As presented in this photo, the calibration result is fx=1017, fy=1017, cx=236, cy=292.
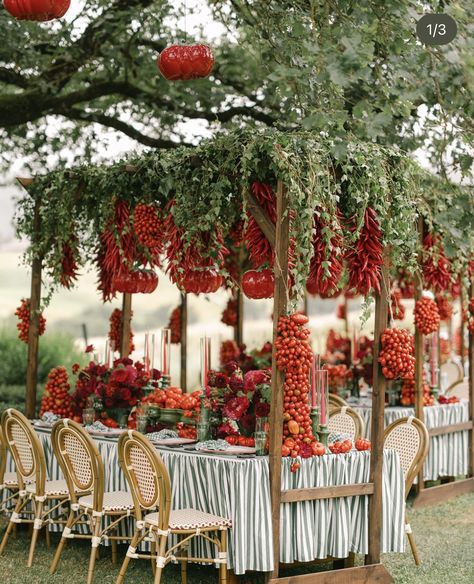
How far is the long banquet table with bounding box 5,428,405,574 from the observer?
217 inches

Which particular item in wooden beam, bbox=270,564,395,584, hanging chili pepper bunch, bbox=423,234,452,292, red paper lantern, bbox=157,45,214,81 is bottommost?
wooden beam, bbox=270,564,395,584

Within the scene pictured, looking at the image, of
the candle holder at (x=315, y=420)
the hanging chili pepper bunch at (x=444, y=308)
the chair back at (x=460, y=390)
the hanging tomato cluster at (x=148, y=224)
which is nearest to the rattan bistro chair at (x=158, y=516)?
the candle holder at (x=315, y=420)

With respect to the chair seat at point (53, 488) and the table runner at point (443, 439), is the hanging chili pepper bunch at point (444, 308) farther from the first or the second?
the chair seat at point (53, 488)

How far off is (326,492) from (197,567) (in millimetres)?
1081

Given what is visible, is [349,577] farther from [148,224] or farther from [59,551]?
[148,224]

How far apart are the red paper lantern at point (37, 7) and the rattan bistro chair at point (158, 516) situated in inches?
89.1

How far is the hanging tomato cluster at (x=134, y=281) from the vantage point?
7605 millimetres

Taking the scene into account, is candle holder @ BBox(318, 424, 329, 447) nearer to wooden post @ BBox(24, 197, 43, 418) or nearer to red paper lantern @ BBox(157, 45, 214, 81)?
red paper lantern @ BBox(157, 45, 214, 81)

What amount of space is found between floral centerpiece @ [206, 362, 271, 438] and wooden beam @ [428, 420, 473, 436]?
315 centimetres

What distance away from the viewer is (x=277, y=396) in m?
5.57

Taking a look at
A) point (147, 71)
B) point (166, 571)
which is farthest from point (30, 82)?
point (166, 571)

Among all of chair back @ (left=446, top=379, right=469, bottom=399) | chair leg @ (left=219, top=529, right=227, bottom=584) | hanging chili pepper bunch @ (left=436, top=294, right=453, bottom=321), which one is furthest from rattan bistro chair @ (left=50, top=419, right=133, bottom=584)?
hanging chili pepper bunch @ (left=436, top=294, right=453, bottom=321)

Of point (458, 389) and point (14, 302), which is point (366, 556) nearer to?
point (458, 389)

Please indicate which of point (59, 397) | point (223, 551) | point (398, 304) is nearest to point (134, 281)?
point (59, 397)
